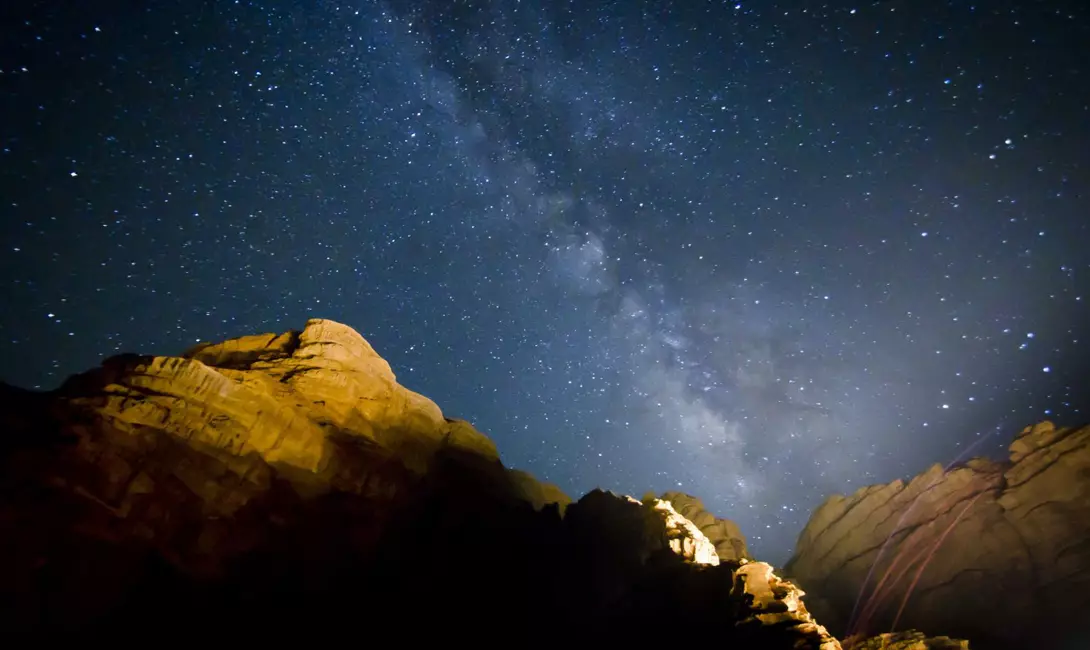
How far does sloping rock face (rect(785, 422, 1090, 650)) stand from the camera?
19094 mm

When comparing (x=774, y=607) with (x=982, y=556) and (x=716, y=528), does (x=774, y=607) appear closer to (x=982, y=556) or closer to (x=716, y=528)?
(x=716, y=528)

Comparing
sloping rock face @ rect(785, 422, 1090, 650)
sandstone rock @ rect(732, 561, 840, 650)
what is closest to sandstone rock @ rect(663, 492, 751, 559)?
sloping rock face @ rect(785, 422, 1090, 650)

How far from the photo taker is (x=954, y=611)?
2069 centimetres

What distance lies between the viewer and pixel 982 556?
21359 millimetres

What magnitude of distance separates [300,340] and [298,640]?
31.6ft

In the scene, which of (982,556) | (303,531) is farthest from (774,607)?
(982,556)

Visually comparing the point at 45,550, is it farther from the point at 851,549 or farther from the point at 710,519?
the point at 851,549

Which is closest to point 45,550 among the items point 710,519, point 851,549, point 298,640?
point 298,640

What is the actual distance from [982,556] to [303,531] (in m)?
31.2

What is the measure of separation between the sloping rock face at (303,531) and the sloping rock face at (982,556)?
1647 cm

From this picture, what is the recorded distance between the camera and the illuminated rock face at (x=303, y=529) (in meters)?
9.11

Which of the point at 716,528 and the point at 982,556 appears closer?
the point at 982,556

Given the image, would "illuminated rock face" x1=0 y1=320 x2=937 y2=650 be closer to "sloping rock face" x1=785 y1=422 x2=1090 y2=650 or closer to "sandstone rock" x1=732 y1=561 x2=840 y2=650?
"sandstone rock" x1=732 y1=561 x2=840 y2=650

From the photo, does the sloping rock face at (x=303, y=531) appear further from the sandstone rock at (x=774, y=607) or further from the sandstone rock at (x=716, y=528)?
the sandstone rock at (x=716, y=528)
